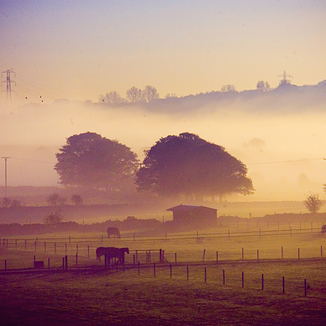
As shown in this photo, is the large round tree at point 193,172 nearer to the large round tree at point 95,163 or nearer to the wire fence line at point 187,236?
the large round tree at point 95,163

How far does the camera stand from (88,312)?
93.5 feet

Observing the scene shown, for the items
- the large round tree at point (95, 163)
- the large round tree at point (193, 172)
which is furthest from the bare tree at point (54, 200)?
the large round tree at point (95, 163)

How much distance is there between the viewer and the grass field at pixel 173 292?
27250mm

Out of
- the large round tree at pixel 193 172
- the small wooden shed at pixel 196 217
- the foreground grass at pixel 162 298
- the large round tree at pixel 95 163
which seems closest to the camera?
the foreground grass at pixel 162 298

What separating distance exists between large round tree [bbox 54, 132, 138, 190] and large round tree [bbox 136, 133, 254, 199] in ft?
80.1

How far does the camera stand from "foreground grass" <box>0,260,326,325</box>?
27.0 metres

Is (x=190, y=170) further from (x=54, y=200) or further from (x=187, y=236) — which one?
(x=187, y=236)

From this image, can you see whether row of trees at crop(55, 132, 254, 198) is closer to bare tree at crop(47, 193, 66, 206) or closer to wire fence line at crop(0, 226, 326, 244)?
bare tree at crop(47, 193, 66, 206)

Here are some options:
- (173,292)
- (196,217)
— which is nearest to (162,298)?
(173,292)

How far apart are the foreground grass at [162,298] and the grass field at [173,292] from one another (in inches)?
1.9

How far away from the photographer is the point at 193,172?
11850 cm

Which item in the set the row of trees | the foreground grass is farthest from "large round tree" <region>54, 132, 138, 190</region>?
the foreground grass

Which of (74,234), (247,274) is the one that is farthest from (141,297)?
(74,234)

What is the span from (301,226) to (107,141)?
77.7m
